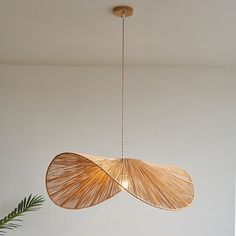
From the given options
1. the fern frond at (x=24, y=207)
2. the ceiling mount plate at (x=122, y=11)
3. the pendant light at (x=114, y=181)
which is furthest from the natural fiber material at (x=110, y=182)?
the fern frond at (x=24, y=207)

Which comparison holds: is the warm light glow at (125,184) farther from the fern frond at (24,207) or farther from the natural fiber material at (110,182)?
the fern frond at (24,207)

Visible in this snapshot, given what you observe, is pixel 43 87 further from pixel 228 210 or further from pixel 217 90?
pixel 228 210

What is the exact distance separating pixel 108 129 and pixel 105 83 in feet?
1.30

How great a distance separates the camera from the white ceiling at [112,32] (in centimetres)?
188

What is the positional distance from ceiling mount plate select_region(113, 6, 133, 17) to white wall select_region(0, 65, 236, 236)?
1261 millimetres

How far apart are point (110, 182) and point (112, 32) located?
0.92 m

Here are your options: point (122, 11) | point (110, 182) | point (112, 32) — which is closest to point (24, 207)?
point (110, 182)

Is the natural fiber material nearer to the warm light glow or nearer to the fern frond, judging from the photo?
the warm light glow

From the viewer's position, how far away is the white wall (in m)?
3.07

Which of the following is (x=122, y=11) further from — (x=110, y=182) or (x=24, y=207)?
(x=24, y=207)

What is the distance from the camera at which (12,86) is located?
10.5ft

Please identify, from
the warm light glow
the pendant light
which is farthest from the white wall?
the warm light glow

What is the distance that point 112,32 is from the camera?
2275 millimetres

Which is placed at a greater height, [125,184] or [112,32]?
[112,32]
